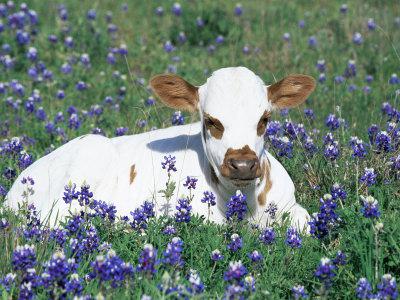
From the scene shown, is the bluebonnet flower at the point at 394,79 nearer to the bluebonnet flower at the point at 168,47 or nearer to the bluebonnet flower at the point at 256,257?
the bluebonnet flower at the point at 168,47

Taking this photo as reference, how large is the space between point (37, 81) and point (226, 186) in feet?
18.6

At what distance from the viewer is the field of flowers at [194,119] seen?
16.7 ft

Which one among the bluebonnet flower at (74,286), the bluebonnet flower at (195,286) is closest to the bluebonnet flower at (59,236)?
the bluebonnet flower at (74,286)

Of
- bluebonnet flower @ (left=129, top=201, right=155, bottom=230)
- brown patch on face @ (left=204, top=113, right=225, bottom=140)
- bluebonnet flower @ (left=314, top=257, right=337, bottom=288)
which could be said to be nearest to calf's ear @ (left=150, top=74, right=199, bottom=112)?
brown patch on face @ (left=204, top=113, right=225, bottom=140)

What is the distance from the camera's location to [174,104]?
22.4 ft

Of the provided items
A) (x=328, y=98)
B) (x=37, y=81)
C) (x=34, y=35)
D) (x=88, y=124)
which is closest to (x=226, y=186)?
(x=88, y=124)

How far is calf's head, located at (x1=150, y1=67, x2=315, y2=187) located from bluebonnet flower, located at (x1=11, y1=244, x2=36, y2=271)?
168 cm

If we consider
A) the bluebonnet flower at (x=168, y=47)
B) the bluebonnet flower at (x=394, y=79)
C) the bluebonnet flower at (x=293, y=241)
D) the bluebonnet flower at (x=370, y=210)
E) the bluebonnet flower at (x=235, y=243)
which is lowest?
the bluebonnet flower at (x=394, y=79)

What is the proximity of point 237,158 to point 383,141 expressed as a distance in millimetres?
1638

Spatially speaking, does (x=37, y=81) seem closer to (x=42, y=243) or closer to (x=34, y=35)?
(x=34, y=35)

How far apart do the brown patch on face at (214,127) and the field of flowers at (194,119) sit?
0.44 metres

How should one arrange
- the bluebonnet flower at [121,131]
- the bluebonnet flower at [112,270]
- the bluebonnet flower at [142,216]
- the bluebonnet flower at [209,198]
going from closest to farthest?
the bluebonnet flower at [112,270] → the bluebonnet flower at [142,216] → the bluebonnet flower at [209,198] → the bluebonnet flower at [121,131]

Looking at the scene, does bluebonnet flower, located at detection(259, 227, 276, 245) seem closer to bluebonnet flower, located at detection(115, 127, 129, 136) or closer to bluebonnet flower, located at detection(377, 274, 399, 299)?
bluebonnet flower, located at detection(377, 274, 399, 299)

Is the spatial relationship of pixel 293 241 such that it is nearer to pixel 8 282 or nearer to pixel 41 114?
pixel 8 282
